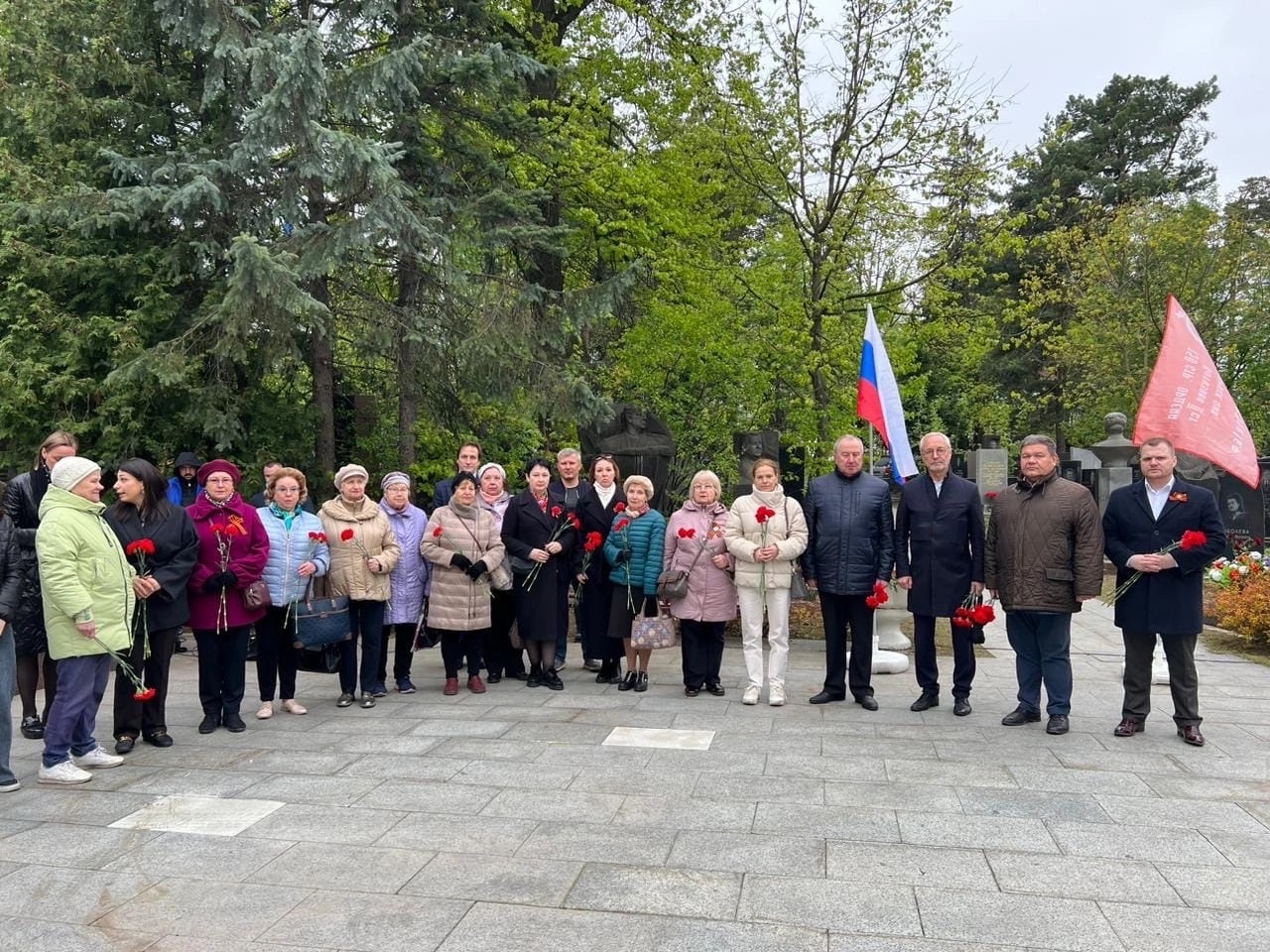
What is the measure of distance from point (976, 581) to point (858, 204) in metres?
7.13

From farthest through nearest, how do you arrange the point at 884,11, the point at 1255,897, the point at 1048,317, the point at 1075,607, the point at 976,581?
the point at 1048,317
the point at 884,11
the point at 976,581
the point at 1075,607
the point at 1255,897

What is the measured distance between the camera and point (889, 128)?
12.3 m

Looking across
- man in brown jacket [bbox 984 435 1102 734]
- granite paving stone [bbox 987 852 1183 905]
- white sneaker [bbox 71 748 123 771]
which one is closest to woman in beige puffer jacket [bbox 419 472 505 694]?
white sneaker [bbox 71 748 123 771]

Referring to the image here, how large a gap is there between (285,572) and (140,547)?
100 centimetres

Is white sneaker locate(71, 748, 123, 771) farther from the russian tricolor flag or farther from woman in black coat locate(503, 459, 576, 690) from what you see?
the russian tricolor flag

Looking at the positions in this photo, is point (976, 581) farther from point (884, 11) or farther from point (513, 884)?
point (884, 11)

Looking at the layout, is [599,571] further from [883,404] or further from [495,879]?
[495,879]

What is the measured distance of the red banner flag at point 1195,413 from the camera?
6750mm

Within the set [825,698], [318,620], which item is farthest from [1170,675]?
[318,620]

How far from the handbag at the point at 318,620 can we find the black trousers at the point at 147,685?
78 centimetres

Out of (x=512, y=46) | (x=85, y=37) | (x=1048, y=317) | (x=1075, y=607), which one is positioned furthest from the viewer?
(x=1048, y=317)

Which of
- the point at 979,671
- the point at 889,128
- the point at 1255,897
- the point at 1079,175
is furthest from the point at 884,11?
the point at 1079,175

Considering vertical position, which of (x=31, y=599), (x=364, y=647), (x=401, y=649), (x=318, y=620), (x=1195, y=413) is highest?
(x=1195, y=413)

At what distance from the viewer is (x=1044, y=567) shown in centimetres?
607
